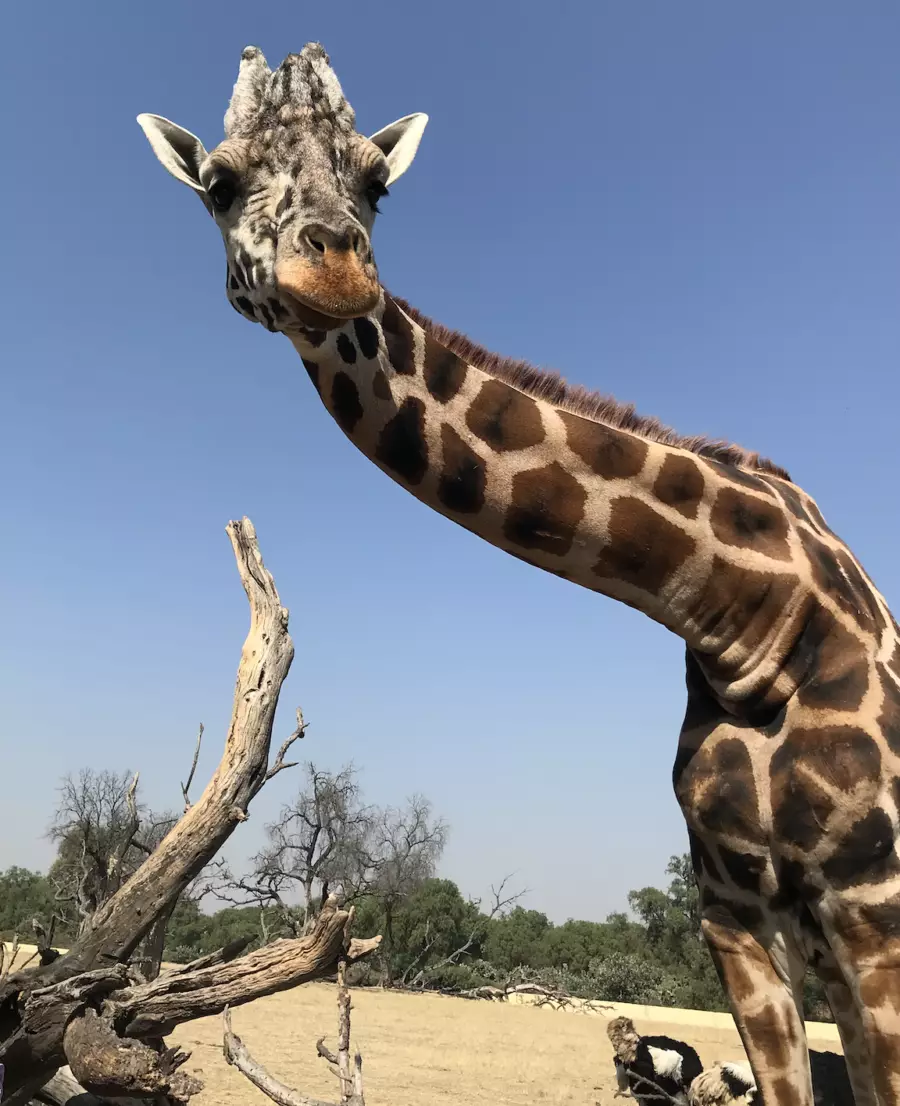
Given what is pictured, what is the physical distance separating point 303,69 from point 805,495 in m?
2.74

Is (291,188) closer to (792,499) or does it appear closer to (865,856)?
(792,499)

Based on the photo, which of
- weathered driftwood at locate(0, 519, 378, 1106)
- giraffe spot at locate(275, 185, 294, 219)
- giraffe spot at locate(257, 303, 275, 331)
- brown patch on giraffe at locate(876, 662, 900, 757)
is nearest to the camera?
giraffe spot at locate(275, 185, 294, 219)

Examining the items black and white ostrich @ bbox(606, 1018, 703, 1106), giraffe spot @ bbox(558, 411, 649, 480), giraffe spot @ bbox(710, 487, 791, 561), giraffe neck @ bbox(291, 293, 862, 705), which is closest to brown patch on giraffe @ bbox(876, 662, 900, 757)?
giraffe neck @ bbox(291, 293, 862, 705)

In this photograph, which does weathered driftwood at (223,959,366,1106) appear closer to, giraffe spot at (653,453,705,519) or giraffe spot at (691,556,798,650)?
giraffe spot at (691,556,798,650)

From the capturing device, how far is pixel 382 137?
10.8ft

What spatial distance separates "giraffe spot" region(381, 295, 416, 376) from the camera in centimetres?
305

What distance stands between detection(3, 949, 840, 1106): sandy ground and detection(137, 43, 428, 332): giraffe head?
9031 mm

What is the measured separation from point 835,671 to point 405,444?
181cm

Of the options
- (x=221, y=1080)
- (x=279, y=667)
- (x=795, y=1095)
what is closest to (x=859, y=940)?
(x=795, y=1095)

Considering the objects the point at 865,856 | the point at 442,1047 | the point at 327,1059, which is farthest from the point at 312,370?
the point at 442,1047

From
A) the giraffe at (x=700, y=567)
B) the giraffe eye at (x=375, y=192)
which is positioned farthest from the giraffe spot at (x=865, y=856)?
the giraffe eye at (x=375, y=192)

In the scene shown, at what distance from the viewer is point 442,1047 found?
14.5 metres

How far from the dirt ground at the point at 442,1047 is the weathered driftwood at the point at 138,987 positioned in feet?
12.7

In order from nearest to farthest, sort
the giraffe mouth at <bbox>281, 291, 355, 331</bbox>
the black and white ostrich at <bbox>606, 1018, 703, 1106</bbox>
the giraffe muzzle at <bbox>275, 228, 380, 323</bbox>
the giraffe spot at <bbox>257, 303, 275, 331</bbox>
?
1. the giraffe muzzle at <bbox>275, 228, 380, 323</bbox>
2. the giraffe mouth at <bbox>281, 291, 355, 331</bbox>
3. the giraffe spot at <bbox>257, 303, 275, 331</bbox>
4. the black and white ostrich at <bbox>606, 1018, 703, 1106</bbox>
